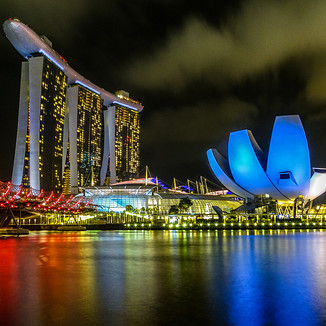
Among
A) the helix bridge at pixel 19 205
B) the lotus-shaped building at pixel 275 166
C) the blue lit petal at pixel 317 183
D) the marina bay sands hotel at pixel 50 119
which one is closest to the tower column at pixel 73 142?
the marina bay sands hotel at pixel 50 119

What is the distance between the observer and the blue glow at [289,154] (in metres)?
46.8

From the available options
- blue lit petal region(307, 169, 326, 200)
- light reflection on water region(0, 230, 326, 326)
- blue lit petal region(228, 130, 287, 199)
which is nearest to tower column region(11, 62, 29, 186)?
blue lit petal region(228, 130, 287, 199)

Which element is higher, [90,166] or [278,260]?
[90,166]

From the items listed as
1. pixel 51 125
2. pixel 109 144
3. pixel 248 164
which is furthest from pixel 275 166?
pixel 109 144

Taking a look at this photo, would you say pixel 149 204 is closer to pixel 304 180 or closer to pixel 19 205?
pixel 304 180

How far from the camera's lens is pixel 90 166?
359 feet

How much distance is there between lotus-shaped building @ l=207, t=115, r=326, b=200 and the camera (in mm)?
47562

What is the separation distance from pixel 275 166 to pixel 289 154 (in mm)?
2297

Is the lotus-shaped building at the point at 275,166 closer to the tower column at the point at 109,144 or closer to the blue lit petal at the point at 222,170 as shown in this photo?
the blue lit petal at the point at 222,170

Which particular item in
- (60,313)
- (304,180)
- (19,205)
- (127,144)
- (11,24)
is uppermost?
(11,24)

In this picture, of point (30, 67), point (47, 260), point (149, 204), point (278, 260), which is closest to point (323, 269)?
point (278, 260)

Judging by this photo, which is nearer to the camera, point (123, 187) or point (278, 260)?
point (278, 260)

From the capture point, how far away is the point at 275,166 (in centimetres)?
4925

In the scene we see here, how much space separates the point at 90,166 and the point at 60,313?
347ft
